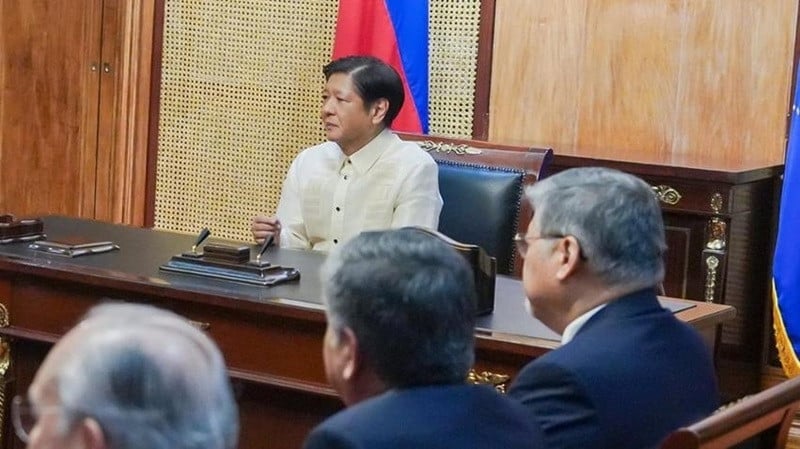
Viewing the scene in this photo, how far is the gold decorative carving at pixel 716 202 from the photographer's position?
13.7 ft

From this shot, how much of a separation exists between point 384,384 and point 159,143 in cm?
427

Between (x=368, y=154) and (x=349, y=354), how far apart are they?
2.17 metres

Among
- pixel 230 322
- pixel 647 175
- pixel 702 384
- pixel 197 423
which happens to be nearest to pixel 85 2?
pixel 647 175

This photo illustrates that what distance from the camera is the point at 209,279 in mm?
3053

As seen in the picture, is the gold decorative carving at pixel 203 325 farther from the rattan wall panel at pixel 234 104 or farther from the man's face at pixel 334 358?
the rattan wall panel at pixel 234 104

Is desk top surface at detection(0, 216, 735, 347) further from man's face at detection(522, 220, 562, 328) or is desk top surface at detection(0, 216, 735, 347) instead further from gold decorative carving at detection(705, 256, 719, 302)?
gold decorative carving at detection(705, 256, 719, 302)

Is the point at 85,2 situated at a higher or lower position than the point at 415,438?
higher

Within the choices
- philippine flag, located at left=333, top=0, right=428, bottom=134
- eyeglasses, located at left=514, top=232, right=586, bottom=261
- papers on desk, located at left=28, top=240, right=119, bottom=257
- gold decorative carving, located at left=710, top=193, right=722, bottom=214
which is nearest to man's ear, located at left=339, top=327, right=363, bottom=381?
eyeglasses, located at left=514, top=232, right=586, bottom=261

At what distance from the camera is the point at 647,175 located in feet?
14.0

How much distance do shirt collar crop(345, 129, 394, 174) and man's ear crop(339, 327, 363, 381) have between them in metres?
2.13

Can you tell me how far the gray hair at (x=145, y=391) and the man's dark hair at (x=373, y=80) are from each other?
2606 millimetres

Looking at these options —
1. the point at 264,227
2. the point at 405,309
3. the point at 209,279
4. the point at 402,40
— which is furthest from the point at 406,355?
the point at 402,40

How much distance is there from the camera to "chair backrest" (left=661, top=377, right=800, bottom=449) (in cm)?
173

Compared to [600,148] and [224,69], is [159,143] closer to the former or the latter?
[224,69]
